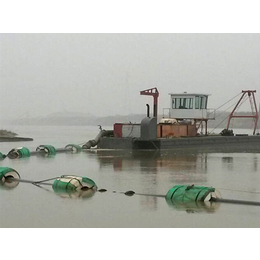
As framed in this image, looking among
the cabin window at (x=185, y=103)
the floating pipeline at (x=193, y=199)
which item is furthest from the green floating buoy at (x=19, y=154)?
the floating pipeline at (x=193, y=199)

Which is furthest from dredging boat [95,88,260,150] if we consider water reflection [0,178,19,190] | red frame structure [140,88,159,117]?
water reflection [0,178,19,190]

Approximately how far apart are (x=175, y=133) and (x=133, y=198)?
678 inches

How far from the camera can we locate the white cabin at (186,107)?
32438 mm

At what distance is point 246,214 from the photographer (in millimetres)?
10578

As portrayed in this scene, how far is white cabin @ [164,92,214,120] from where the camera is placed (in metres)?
32.4

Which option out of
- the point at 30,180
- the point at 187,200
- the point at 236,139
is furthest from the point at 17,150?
the point at 187,200

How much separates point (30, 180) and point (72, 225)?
645 cm

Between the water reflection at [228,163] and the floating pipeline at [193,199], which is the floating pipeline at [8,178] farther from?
the water reflection at [228,163]

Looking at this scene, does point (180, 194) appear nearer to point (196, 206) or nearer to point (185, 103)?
point (196, 206)

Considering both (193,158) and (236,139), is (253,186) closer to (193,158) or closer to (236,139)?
(193,158)

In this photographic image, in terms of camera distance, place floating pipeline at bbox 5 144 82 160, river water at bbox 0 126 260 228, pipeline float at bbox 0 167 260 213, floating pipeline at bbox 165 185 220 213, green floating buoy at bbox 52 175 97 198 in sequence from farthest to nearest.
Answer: floating pipeline at bbox 5 144 82 160 → green floating buoy at bbox 52 175 97 198 → pipeline float at bbox 0 167 260 213 → floating pipeline at bbox 165 185 220 213 → river water at bbox 0 126 260 228

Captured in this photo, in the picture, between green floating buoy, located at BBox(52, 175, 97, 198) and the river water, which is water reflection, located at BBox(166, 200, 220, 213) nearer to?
the river water

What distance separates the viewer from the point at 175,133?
2966 centimetres

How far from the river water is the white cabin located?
33.8 feet
